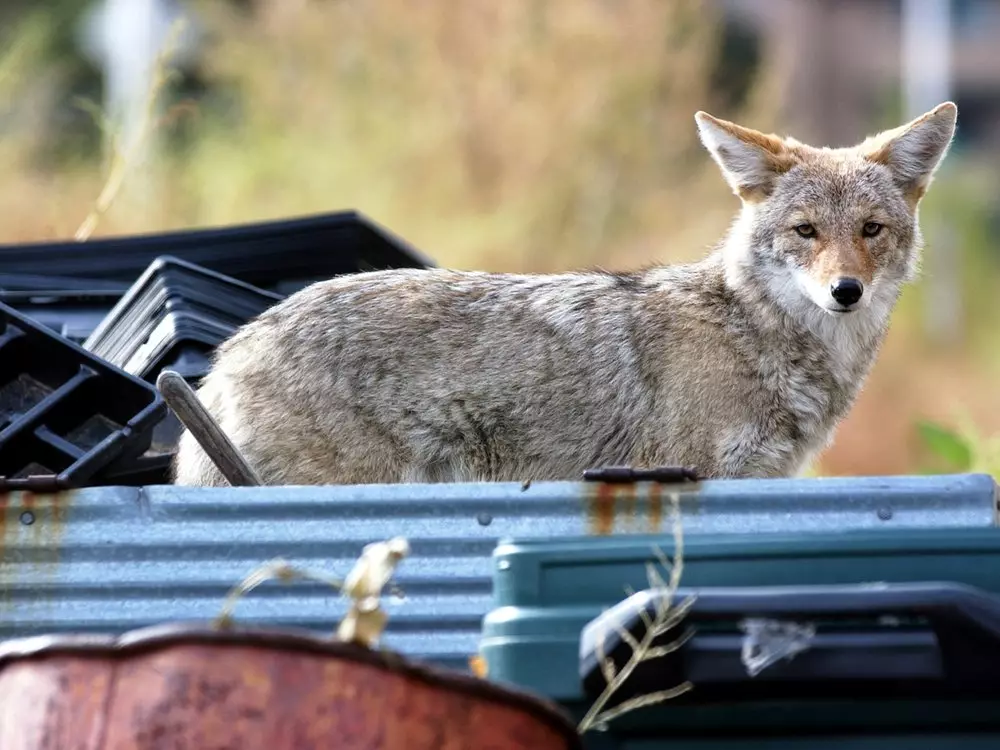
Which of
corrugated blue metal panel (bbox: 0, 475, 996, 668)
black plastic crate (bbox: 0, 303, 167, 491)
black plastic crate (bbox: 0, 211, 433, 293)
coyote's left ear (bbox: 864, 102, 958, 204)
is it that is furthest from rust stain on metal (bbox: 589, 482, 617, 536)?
coyote's left ear (bbox: 864, 102, 958, 204)

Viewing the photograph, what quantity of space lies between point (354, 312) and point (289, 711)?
326 cm

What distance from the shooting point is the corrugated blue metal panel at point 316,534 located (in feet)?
10.3

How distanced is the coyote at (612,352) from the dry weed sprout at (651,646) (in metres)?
2.45

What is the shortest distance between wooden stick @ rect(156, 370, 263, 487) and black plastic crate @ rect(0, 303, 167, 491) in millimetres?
154

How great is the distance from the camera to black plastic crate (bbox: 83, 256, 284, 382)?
16.9 ft

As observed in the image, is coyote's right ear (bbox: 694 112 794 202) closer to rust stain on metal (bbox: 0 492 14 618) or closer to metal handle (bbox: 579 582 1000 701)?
rust stain on metal (bbox: 0 492 14 618)

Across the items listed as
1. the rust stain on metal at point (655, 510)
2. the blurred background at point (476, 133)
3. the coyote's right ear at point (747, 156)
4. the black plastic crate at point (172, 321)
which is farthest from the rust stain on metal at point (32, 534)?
the blurred background at point (476, 133)

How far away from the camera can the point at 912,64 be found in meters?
35.8

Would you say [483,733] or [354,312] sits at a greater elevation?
[354,312]

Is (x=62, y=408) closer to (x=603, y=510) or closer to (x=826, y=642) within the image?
(x=603, y=510)

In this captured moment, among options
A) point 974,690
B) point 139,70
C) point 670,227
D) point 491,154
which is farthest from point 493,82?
point 974,690

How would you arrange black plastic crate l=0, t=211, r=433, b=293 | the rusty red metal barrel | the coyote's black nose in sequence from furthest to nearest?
black plastic crate l=0, t=211, r=433, b=293 → the coyote's black nose → the rusty red metal barrel

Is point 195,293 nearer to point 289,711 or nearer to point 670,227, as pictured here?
point 289,711

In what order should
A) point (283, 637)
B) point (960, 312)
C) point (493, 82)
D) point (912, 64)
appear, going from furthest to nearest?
1. point (912, 64)
2. point (960, 312)
3. point (493, 82)
4. point (283, 637)
